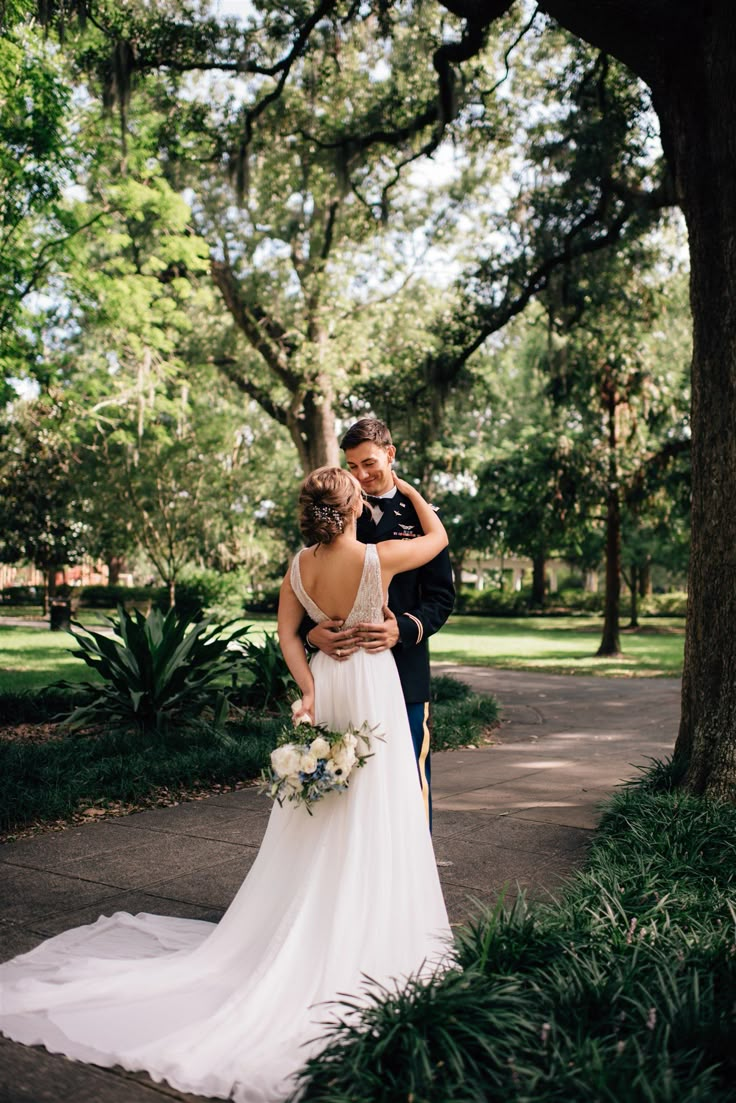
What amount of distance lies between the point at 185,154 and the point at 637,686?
11.9 metres

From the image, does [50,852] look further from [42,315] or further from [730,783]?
[42,315]

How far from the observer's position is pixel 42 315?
16.2 m

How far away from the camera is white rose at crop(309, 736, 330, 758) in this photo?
3.64 m

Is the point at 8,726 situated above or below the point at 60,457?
below

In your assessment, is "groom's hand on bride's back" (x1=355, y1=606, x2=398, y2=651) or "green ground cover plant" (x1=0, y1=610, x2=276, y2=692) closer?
"groom's hand on bride's back" (x1=355, y1=606, x2=398, y2=651)

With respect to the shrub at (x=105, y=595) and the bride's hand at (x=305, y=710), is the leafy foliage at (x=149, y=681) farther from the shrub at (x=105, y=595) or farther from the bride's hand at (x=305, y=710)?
the shrub at (x=105, y=595)

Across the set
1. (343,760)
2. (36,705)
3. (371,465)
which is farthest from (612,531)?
(343,760)

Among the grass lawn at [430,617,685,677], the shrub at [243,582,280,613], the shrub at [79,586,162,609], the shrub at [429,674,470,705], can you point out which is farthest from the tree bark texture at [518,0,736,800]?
the shrub at [79,586,162,609]

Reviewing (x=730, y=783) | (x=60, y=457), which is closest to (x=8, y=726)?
(x=730, y=783)

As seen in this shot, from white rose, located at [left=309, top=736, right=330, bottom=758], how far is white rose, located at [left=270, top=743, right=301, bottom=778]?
62 millimetres

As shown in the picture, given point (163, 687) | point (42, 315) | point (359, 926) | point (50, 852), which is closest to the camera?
point (359, 926)

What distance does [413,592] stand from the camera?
14.1 feet

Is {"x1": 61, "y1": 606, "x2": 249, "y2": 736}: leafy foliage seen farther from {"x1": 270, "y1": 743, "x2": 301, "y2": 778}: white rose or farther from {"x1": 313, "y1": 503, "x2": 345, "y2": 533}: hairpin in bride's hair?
{"x1": 313, "y1": 503, "x2": 345, "y2": 533}: hairpin in bride's hair

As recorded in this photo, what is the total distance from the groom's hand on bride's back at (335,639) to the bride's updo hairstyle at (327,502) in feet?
1.21
